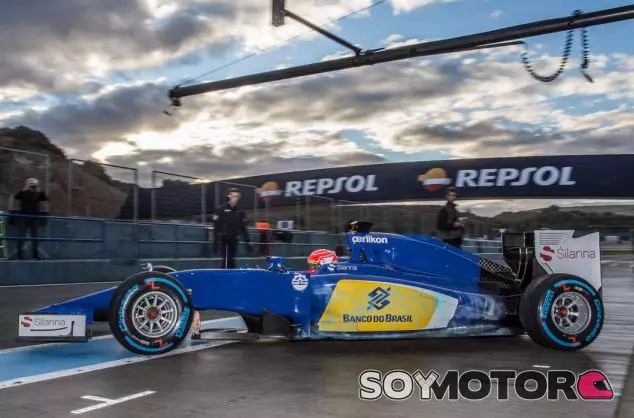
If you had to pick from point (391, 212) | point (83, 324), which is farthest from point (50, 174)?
point (391, 212)

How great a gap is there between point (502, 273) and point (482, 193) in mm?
29827

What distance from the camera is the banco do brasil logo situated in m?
5.56

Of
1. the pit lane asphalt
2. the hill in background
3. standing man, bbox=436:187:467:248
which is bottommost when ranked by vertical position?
the pit lane asphalt

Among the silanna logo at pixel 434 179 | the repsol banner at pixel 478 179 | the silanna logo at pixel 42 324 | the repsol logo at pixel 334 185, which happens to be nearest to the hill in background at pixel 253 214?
the repsol banner at pixel 478 179

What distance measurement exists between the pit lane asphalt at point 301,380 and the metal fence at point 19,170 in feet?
23.2

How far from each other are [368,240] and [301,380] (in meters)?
2.02

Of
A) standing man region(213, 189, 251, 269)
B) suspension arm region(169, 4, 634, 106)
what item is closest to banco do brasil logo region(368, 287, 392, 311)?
standing man region(213, 189, 251, 269)

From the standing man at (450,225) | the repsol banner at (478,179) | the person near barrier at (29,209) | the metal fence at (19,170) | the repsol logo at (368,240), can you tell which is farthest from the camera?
the repsol banner at (478,179)

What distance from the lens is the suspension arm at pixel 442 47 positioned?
12008mm

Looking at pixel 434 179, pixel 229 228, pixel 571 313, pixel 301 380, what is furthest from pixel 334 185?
pixel 301 380

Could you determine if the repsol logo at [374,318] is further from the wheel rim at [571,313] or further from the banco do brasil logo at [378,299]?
the wheel rim at [571,313]

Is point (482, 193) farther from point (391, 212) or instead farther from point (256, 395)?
point (256, 395)

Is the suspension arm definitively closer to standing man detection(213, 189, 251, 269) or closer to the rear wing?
standing man detection(213, 189, 251, 269)

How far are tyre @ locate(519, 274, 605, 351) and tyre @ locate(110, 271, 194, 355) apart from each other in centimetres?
293
